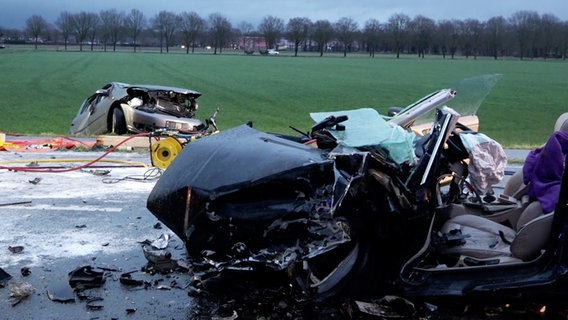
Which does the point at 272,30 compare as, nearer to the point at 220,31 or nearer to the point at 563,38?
the point at 220,31

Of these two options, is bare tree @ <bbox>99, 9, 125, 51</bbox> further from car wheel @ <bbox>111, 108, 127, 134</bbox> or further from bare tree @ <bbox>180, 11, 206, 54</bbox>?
car wheel @ <bbox>111, 108, 127, 134</bbox>

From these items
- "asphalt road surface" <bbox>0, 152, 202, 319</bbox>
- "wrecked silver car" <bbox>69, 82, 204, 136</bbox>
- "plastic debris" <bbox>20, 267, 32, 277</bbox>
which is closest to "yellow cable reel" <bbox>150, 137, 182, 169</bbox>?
"asphalt road surface" <bbox>0, 152, 202, 319</bbox>

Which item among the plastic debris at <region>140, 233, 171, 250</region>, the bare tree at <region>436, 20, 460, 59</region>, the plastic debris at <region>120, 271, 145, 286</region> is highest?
the bare tree at <region>436, 20, 460, 59</region>

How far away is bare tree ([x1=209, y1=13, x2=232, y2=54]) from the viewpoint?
133500 mm

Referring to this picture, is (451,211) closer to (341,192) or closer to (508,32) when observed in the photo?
(341,192)

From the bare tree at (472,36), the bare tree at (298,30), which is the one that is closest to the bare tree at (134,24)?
the bare tree at (298,30)

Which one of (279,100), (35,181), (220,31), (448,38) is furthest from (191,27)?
(35,181)

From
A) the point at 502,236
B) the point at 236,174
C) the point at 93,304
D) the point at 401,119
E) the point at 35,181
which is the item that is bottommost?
the point at 93,304

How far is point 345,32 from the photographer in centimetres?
13062

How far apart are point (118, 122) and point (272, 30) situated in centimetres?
12862

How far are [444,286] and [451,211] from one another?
1076mm

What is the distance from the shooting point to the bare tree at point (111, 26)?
450 feet

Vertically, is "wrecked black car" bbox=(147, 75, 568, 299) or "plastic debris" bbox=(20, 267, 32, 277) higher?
"wrecked black car" bbox=(147, 75, 568, 299)

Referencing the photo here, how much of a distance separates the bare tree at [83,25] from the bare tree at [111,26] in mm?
2537
